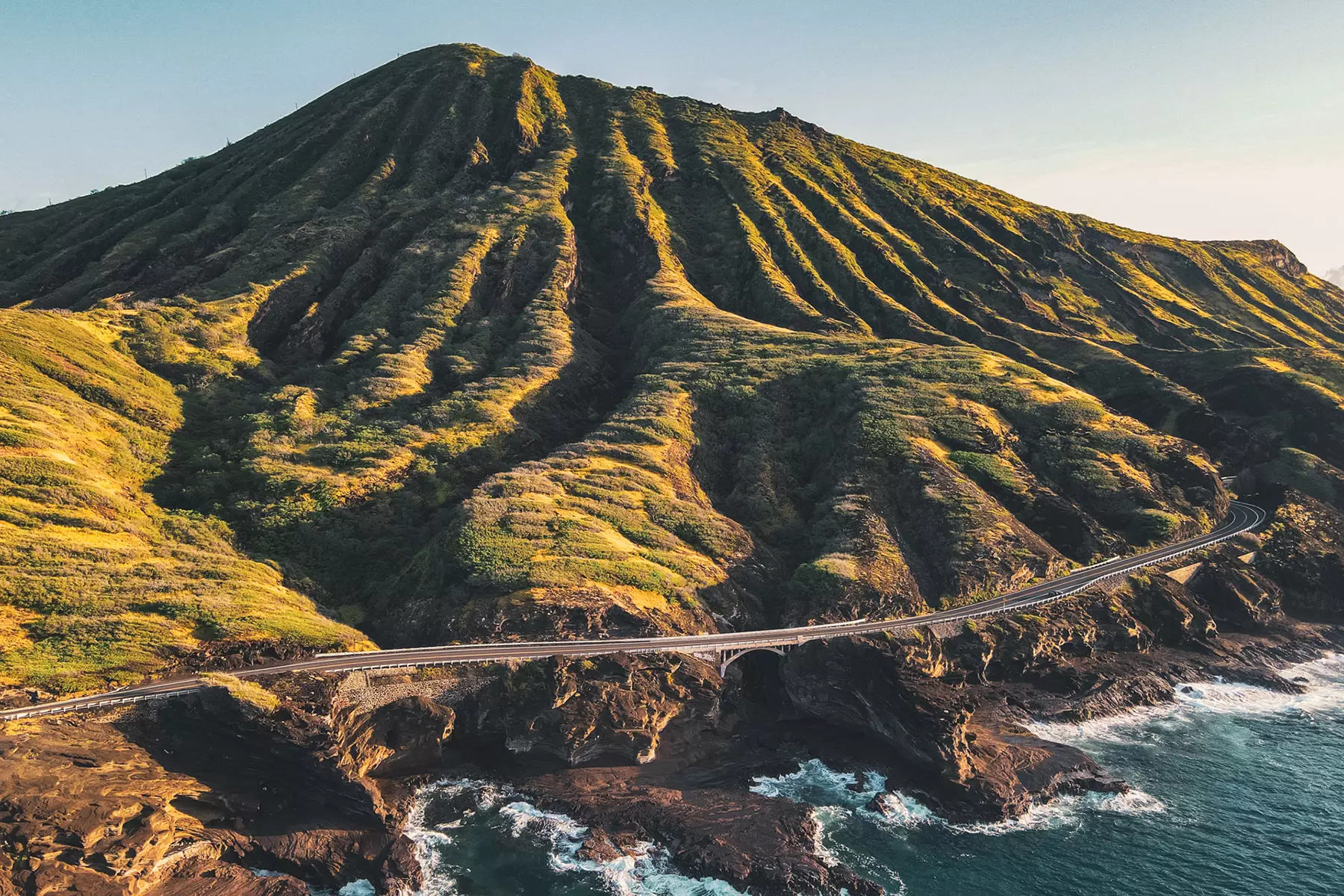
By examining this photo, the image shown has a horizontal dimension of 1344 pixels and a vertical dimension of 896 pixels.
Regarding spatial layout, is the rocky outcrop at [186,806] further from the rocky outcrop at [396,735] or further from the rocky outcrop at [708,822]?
the rocky outcrop at [708,822]

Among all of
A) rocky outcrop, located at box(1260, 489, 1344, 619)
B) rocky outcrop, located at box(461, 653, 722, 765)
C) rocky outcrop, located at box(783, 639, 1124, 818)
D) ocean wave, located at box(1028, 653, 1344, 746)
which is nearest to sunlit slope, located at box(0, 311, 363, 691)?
rocky outcrop, located at box(461, 653, 722, 765)

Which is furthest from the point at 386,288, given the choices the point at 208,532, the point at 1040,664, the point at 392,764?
the point at 1040,664

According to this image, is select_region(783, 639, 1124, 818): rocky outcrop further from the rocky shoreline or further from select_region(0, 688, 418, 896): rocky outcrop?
select_region(0, 688, 418, 896): rocky outcrop

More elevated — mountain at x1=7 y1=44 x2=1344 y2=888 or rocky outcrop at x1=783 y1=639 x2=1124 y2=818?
mountain at x1=7 y1=44 x2=1344 y2=888

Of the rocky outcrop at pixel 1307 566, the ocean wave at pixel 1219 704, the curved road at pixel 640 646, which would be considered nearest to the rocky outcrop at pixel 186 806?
the curved road at pixel 640 646

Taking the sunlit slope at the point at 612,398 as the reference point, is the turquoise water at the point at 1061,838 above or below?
below

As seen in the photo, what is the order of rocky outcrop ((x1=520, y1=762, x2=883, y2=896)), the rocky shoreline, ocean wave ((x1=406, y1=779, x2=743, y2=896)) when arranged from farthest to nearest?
1. rocky outcrop ((x1=520, y1=762, x2=883, y2=896))
2. ocean wave ((x1=406, y1=779, x2=743, y2=896))
3. the rocky shoreline

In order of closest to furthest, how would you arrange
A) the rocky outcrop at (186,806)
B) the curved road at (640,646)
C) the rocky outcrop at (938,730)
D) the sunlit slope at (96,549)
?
the rocky outcrop at (186,806)
the curved road at (640,646)
the sunlit slope at (96,549)
the rocky outcrop at (938,730)
